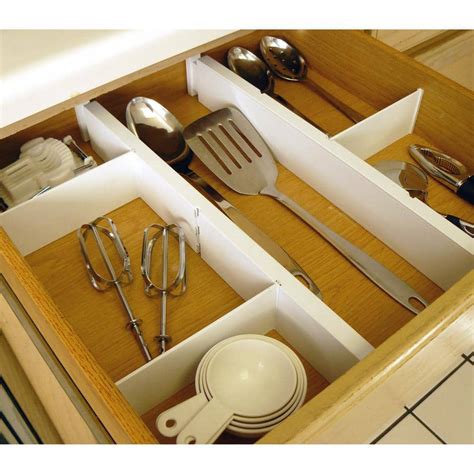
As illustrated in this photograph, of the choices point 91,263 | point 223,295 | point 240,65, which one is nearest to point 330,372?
point 223,295

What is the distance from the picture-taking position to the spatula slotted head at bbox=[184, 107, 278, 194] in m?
0.80

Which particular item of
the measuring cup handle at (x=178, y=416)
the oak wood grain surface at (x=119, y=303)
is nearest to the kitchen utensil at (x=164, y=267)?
the oak wood grain surface at (x=119, y=303)

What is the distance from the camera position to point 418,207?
0.67 meters

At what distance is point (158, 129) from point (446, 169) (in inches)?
16.8

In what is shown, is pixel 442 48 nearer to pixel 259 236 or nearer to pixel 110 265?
pixel 259 236

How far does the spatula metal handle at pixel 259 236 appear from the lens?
68 centimetres

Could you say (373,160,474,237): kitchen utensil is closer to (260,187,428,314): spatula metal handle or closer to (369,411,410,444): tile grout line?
(260,187,428,314): spatula metal handle

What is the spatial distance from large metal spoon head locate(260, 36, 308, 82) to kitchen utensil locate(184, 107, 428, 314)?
0.49 feet

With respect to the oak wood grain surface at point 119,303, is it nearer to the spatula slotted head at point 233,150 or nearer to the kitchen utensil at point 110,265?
the kitchen utensil at point 110,265

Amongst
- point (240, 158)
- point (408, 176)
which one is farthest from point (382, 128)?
point (240, 158)

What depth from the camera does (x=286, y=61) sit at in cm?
97

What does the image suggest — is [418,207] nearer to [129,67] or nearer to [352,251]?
[352,251]

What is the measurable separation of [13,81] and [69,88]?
0.06 m

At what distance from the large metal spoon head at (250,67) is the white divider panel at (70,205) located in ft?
0.99
